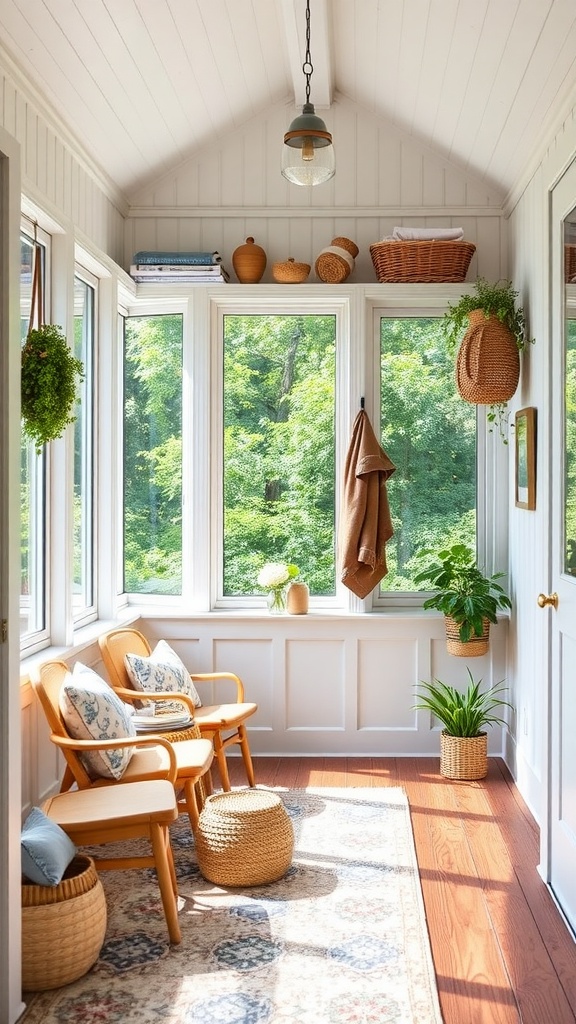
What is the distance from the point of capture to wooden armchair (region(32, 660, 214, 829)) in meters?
3.28

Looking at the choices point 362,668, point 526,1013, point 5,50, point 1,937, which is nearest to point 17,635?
point 1,937

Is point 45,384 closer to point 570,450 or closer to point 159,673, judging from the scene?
point 159,673

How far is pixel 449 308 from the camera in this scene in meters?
5.06

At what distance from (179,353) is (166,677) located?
189cm

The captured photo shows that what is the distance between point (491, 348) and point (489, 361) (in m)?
0.06

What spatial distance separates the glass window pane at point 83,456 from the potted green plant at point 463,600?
163cm

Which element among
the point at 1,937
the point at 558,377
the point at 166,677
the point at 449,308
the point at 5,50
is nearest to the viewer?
the point at 1,937

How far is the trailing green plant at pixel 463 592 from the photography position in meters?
4.75

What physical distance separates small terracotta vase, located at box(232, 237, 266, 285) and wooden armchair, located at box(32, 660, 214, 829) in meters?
2.50

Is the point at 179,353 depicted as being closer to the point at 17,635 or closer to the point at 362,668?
the point at 362,668

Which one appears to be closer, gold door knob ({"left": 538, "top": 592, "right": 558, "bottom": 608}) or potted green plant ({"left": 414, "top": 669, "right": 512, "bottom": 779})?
gold door knob ({"left": 538, "top": 592, "right": 558, "bottom": 608})

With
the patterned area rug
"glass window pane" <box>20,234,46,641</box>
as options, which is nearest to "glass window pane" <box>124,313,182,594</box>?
"glass window pane" <box>20,234,46,641</box>

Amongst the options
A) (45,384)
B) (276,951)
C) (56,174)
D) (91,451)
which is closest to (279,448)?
(91,451)

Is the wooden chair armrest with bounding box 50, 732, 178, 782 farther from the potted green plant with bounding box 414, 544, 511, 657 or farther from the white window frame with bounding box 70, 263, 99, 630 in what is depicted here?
the potted green plant with bounding box 414, 544, 511, 657
